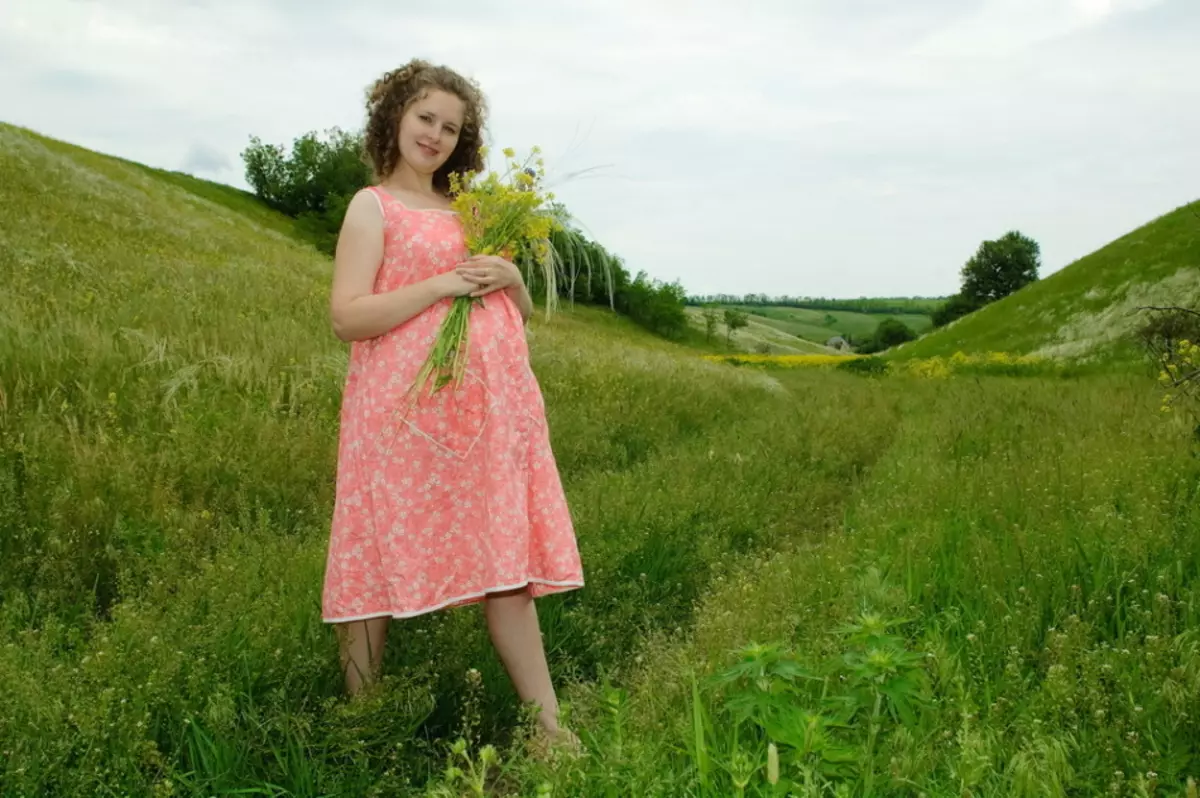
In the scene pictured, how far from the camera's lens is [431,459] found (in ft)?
10.9

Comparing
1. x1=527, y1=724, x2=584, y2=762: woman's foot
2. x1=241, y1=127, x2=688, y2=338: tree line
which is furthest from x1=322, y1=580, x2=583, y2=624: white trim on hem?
x1=241, y1=127, x2=688, y2=338: tree line

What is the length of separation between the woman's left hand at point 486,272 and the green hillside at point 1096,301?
21.7 m

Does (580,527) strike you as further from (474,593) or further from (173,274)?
(173,274)

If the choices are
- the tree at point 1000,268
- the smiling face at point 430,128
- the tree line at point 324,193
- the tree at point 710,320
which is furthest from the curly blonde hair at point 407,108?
the tree at point 1000,268

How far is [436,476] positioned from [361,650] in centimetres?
76

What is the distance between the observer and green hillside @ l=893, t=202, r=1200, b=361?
2545cm

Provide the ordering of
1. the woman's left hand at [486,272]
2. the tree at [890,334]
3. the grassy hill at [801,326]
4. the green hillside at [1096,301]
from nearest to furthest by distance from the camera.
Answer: the woman's left hand at [486,272] → the green hillside at [1096,301] → the grassy hill at [801,326] → the tree at [890,334]

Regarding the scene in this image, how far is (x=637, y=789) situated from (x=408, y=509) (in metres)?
1.43

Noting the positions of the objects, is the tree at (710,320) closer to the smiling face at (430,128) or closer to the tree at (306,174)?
the tree at (306,174)

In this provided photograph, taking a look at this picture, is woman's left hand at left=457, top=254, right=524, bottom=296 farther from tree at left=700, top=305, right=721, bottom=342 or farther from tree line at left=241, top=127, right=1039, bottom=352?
tree at left=700, top=305, right=721, bottom=342

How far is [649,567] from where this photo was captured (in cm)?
499

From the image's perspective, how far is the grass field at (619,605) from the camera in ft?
8.13

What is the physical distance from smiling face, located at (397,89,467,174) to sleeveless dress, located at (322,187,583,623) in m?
0.22

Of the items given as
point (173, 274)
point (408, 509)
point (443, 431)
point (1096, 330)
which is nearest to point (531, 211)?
point (443, 431)
